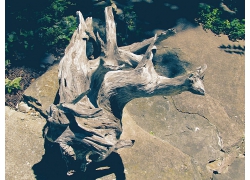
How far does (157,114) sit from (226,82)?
2025mm

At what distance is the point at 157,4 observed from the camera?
8.23 meters

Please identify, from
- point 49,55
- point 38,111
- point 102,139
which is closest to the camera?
point 102,139

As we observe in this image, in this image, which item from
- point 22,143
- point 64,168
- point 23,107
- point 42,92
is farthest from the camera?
point 42,92

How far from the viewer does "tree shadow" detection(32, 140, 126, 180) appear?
511 centimetres

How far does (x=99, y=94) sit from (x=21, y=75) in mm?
2422

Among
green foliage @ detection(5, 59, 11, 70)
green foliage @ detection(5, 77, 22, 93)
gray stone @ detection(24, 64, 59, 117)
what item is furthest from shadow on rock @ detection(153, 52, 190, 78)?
green foliage @ detection(5, 59, 11, 70)

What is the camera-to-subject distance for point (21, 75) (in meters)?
6.41

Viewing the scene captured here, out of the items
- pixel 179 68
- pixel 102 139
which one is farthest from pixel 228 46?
pixel 102 139

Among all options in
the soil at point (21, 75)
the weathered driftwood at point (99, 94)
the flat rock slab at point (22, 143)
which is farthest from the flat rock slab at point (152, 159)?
the soil at point (21, 75)

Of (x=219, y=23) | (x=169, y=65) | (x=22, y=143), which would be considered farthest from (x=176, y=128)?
(x=219, y=23)

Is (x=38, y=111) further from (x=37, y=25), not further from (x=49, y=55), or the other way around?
(x=37, y=25)

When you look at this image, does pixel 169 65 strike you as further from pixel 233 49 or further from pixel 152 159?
pixel 152 159

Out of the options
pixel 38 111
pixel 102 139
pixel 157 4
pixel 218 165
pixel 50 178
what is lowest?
pixel 218 165

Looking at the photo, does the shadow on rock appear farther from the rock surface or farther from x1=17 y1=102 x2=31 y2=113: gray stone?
x1=17 y1=102 x2=31 y2=113: gray stone
